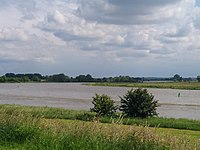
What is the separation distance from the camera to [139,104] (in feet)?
99.1

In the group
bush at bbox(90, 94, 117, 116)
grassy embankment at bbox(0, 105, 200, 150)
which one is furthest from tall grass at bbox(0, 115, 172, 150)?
bush at bbox(90, 94, 117, 116)

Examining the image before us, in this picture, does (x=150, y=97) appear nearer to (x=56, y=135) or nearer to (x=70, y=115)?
(x=70, y=115)

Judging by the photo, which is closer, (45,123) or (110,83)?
(45,123)

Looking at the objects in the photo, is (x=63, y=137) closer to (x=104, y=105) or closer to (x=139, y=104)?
(x=139, y=104)

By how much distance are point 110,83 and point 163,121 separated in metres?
171

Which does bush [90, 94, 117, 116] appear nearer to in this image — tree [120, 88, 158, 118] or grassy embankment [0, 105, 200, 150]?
tree [120, 88, 158, 118]

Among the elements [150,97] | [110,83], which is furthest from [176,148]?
[110,83]

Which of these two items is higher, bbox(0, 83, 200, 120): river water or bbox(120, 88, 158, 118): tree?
bbox(120, 88, 158, 118): tree

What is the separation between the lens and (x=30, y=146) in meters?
9.45

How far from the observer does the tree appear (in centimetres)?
3023

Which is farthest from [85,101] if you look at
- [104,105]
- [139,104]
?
[139,104]

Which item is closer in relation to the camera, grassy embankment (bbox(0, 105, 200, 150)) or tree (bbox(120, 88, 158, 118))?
grassy embankment (bbox(0, 105, 200, 150))

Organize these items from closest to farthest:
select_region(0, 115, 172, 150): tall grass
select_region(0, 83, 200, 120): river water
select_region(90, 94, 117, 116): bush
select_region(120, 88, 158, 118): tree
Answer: select_region(0, 115, 172, 150): tall grass → select_region(120, 88, 158, 118): tree → select_region(90, 94, 117, 116): bush → select_region(0, 83, 200, 120): river water

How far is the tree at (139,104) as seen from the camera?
3023cm
